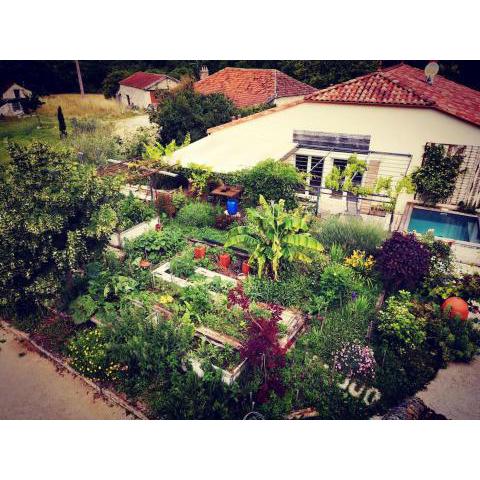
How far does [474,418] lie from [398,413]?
3.84 ft

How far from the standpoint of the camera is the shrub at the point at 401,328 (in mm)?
5934

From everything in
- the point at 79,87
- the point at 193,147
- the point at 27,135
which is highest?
the point at 79,87

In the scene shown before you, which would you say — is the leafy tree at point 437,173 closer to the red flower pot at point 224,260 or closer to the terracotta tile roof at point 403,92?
the terracotta tile roof at point 403,92

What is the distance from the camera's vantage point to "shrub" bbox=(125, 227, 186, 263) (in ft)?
27.2

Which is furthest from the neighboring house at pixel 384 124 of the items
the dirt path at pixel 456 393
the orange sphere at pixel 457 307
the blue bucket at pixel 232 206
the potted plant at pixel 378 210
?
the dirt path at pixel 456 393

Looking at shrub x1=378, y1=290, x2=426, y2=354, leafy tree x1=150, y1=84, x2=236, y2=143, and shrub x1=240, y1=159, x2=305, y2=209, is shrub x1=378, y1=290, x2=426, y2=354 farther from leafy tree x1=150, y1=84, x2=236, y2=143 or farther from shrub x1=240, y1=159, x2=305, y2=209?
leafy tree x1=150, y1=84, x2=236, y2=143

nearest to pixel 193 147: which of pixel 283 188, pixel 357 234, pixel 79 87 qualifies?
pixel 283 188

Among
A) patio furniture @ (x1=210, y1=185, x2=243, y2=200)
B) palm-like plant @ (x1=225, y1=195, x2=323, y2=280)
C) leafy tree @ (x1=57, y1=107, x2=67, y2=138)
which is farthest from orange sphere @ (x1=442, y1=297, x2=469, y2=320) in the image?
leafy tree @ (x1=57, y1=107, x2=67, y2=138)

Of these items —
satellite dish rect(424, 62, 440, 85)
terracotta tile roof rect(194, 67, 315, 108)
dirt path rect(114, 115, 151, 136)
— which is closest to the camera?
satellite dish rect(424, 62, 440, 85)

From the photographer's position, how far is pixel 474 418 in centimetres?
525

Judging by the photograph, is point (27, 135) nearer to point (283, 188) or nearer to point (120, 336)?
point (120, 336)

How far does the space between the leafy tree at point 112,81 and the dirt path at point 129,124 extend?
1908 mm

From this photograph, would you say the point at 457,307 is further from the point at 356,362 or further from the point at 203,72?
the point at 203,72

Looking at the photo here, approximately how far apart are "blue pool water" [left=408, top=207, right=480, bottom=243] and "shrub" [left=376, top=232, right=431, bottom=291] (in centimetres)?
78
